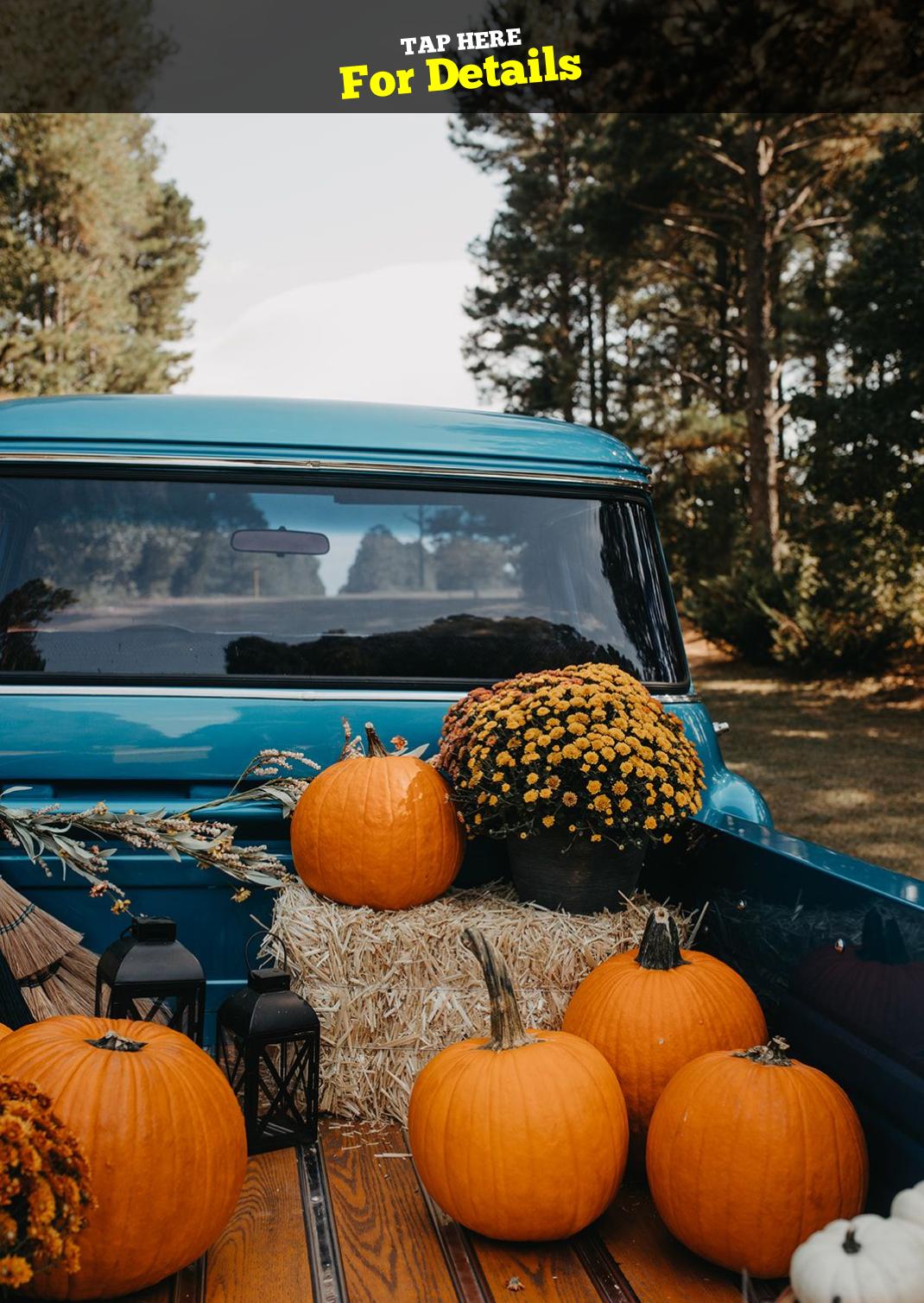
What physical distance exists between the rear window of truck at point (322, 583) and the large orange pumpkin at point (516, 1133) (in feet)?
4.03

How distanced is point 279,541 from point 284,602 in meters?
0.20

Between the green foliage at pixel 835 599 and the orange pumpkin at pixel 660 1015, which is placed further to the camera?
the green foliage at pixel 835 599

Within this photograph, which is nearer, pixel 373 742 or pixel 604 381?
pixel 373 742

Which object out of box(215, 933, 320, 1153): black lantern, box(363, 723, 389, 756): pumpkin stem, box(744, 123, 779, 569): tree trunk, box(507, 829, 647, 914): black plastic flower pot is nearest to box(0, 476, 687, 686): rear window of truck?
box(363, 723, 389, 756): pumpkin stem

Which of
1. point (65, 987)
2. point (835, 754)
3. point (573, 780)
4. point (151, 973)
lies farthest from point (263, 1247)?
point (835, 754)

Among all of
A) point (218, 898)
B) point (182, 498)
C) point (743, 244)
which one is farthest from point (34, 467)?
point (743, 244)

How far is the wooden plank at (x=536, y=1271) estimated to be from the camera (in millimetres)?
2080

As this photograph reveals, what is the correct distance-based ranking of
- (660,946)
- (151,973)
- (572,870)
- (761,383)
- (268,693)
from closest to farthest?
(151,973)
(660,946)
(572,870)
(268,693)
(761,383)

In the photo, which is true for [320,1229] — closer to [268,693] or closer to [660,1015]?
[660,1015]

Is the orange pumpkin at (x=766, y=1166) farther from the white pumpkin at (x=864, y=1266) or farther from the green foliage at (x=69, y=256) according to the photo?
the green foliage at (x=69, y=256)

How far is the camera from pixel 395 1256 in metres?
2.17

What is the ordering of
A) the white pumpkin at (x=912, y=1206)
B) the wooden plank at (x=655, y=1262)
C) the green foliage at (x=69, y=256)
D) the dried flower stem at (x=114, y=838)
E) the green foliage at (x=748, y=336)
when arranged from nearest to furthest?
the white pumpkin at (x=912, y=1206), the wooden plank at (x=655, y=1262), the dried flower stem at (x=114, y=838), the green foliage at (x=748, y=336), the green foliage at (x=69, y=256)

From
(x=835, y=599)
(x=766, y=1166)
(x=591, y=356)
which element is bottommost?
(x=766, y=1166)

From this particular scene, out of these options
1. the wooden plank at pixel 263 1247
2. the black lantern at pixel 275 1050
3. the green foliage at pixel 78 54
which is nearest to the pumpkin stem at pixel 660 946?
the black lantern at pixel 275 1050
